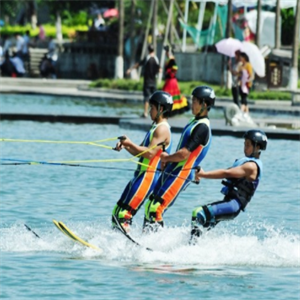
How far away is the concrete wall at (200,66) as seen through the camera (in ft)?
158

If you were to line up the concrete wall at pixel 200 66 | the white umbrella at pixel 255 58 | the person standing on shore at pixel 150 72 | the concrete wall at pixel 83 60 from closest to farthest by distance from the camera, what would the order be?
the person standing on shore at pixel 150 72 < the white umbrella at pixel 255 58 < the concrete wall at pixel 200 66 < the concrete wall at pixel 83 60

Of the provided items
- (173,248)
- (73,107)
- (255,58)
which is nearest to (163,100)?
(173,248)

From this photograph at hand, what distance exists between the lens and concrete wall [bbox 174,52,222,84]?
48188 mm

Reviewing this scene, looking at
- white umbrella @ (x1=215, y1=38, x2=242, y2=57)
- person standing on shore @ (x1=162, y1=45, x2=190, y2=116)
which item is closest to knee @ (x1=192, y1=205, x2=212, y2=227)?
person standing on shore @ (x1=162, y1=45, x2=190, y2=116)

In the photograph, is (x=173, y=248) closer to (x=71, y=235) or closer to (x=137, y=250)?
(x=137, y=250)

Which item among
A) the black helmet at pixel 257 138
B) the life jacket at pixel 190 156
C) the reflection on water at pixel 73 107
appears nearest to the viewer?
the black helmet at pixel 257 138

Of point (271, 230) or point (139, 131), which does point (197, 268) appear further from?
point (139, 131)

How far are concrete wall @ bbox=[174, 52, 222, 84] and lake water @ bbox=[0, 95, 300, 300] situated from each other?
2935 cm

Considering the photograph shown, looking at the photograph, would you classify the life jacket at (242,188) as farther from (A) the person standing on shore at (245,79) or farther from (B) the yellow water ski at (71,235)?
(A) the person standing on shore at (245,79)

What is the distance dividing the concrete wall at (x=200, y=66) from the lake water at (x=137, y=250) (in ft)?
96.3

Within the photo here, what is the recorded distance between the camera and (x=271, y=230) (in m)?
14.3

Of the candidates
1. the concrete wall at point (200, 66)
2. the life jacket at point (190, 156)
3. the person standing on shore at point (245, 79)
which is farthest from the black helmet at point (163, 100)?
the concrete wall at point (200, 66)

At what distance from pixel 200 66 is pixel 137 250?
37.1 m

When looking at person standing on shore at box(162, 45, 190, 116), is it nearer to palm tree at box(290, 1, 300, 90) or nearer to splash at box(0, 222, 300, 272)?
palm tree at box(290, 1, 300, 90)
